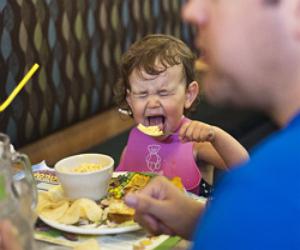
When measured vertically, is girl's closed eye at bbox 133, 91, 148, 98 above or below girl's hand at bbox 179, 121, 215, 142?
above

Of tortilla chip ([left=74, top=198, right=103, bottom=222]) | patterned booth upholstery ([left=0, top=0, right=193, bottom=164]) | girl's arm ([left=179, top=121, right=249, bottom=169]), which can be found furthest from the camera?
patterned booth upholstery ([left=0, top=0, right=193, bottom=164])

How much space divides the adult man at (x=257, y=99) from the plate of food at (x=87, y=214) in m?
0.42

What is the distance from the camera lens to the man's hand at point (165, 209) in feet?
3.28

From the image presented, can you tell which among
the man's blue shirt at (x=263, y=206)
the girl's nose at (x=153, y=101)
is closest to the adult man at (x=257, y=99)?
the man's blue shirt at (x=263, y=206)

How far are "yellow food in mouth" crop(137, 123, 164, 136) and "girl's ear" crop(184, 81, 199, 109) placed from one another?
0.35 feet

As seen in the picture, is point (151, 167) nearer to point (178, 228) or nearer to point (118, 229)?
point (118, 229)

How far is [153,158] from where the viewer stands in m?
1.71

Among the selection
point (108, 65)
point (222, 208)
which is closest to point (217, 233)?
point (222, 208)

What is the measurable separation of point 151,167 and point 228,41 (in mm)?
941

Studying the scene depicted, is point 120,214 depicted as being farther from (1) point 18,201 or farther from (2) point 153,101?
(2) point 153,101

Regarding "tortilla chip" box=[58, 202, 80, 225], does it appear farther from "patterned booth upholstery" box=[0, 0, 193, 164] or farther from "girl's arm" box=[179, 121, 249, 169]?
"patterned booth upholstery" box=[0, 0, 193, 164]

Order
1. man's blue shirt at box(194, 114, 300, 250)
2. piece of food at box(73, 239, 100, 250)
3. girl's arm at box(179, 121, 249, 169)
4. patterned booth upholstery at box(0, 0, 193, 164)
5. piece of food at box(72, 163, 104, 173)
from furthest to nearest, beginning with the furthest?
patterned booth upholstery at box(0, 0, 193, 164) < girl's arm at box(179, 121, 249, 169) < piece of food at box(72, 163, 104, 173) < piece of food at box(73, 239, 100, 250) < man's blue shirt at box(194, 114, 300, 250)

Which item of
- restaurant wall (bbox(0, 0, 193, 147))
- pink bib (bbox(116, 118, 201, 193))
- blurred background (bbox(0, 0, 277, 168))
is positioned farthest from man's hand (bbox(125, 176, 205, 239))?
restaurant wall (bbox(0, 0, 193, 147))

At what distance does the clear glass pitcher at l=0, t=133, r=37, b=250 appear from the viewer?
1035 millimetres
